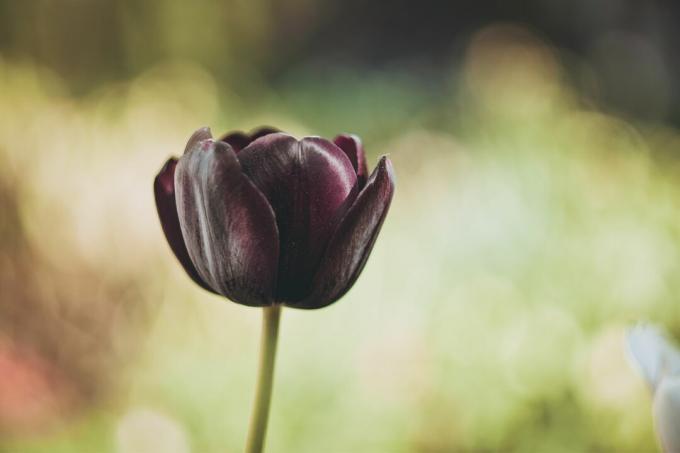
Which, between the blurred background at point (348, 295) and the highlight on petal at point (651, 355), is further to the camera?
the blurred background at point (348, 295)

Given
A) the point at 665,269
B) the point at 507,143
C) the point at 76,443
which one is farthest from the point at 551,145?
the point at 76,443

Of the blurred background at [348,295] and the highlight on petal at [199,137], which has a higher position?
the blurred background at [348,295]

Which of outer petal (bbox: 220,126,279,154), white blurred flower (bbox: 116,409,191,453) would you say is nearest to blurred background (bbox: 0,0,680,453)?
white blurred flower (bbox: 116,409,191,453)

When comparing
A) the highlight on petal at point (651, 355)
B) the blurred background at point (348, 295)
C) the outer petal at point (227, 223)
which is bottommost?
the highlight on petal at point (651, 355)

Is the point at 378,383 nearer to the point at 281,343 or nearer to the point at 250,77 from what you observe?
the point at 281,343

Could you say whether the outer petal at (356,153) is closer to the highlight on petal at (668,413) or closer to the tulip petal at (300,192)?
the tulip petal at (300,192)

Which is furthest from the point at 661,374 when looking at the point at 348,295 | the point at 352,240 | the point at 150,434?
the point at 348,295

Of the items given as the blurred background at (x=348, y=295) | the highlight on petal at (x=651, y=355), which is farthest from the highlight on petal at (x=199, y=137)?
the blurred background at (x=348, y=295)
